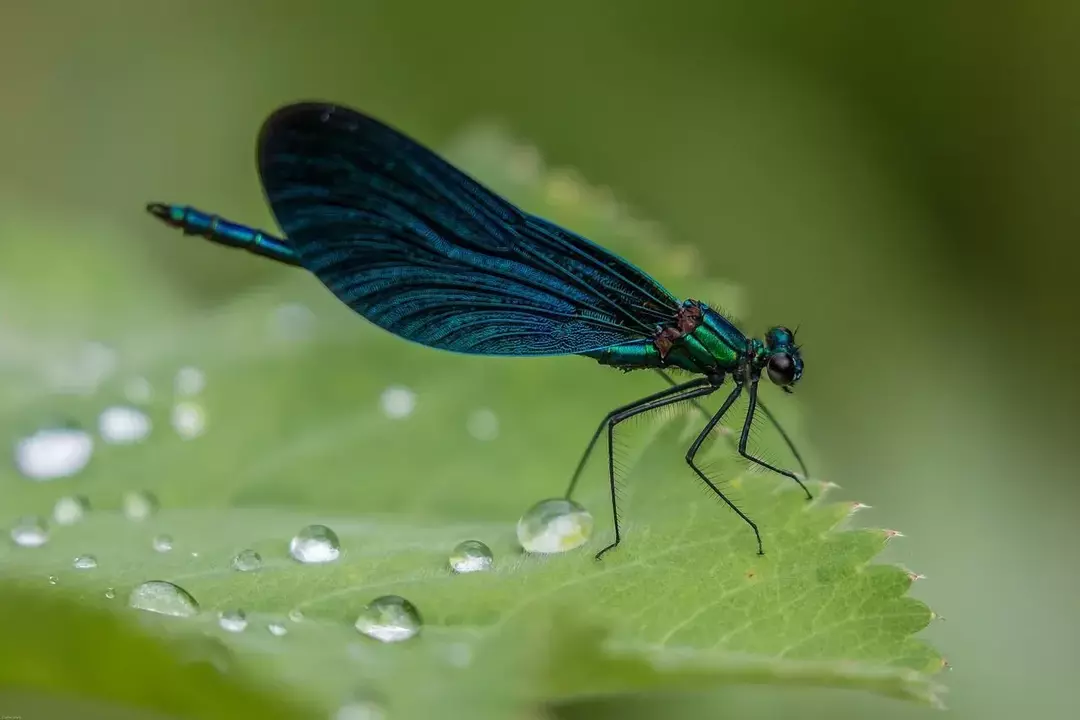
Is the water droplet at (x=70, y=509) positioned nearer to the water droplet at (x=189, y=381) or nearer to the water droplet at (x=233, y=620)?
the water droplet at (x=189, y=381)

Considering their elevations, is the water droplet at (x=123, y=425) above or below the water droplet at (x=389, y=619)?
above

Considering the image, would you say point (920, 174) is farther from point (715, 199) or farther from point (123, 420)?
point (123, 420)

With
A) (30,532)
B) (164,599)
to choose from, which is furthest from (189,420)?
(164,599)

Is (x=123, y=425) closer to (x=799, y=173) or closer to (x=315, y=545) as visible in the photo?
(x=315, y=545)

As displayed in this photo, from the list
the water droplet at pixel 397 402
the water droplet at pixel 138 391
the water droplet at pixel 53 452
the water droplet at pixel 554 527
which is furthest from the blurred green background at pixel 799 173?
the water droplet at pixel 554 527

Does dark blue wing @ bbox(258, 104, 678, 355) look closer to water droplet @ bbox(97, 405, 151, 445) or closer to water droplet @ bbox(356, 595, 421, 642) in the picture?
water droplet @ bbox(97, 405, 151, 445)

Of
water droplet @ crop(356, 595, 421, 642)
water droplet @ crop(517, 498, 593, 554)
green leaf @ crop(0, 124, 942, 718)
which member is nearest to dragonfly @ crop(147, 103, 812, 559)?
green leaf @ crop(0, 124, 942, 718)
